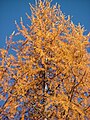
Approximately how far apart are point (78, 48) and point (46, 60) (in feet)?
3.35

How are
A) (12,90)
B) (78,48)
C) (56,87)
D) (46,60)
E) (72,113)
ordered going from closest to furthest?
(12,90) < (72,113) < (78,48) < (56,87) < (46,60)

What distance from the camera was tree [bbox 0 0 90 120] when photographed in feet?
14.0

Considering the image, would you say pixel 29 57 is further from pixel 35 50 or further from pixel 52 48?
pixel 52 48

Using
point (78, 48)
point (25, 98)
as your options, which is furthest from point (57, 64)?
point (25, 98)

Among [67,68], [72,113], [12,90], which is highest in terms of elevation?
[67,68]

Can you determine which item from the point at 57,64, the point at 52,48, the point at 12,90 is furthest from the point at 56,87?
the point at 12,90

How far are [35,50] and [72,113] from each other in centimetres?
189

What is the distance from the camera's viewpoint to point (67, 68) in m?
4.48

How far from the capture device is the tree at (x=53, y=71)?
4270 mm

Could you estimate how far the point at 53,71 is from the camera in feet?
17.4

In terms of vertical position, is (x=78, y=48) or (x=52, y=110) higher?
(x=78, y=48)

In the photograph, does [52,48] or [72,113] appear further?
[52,48]

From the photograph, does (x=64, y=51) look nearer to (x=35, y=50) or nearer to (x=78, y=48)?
(x=78, y=48)

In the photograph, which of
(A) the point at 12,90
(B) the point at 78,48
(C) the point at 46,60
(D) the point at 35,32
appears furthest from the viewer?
(D) the point at 35,32
